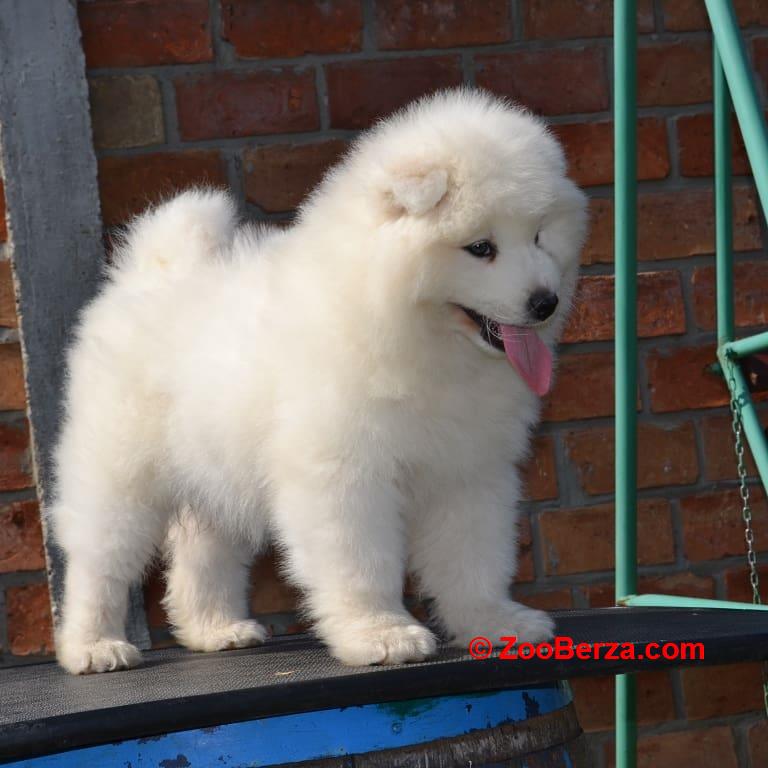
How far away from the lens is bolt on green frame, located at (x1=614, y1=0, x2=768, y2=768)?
2.14 metres

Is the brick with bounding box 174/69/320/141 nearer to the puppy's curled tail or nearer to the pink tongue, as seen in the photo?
the puppy's curled tail

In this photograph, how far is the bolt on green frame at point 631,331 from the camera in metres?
2.14

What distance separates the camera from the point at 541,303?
1823 millimetres

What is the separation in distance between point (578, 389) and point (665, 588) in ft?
1.66

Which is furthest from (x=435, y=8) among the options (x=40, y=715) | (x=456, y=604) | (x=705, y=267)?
(x=40, y=715)

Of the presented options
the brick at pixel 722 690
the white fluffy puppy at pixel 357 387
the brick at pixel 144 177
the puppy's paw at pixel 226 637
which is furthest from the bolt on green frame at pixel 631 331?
the brick at pixel 144 177

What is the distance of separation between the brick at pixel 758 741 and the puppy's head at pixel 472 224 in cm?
128

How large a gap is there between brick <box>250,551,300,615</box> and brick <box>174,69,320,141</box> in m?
0.95

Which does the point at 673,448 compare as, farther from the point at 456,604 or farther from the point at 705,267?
the point at 456,604

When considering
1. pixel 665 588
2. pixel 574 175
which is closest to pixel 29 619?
pixel 665 588

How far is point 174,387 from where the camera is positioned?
213 centimetres

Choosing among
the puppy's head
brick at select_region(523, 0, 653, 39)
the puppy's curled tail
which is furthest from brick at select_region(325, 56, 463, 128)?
the puppy's head

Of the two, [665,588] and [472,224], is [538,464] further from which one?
[472,224]

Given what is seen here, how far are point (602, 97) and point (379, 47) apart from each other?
514 mm
